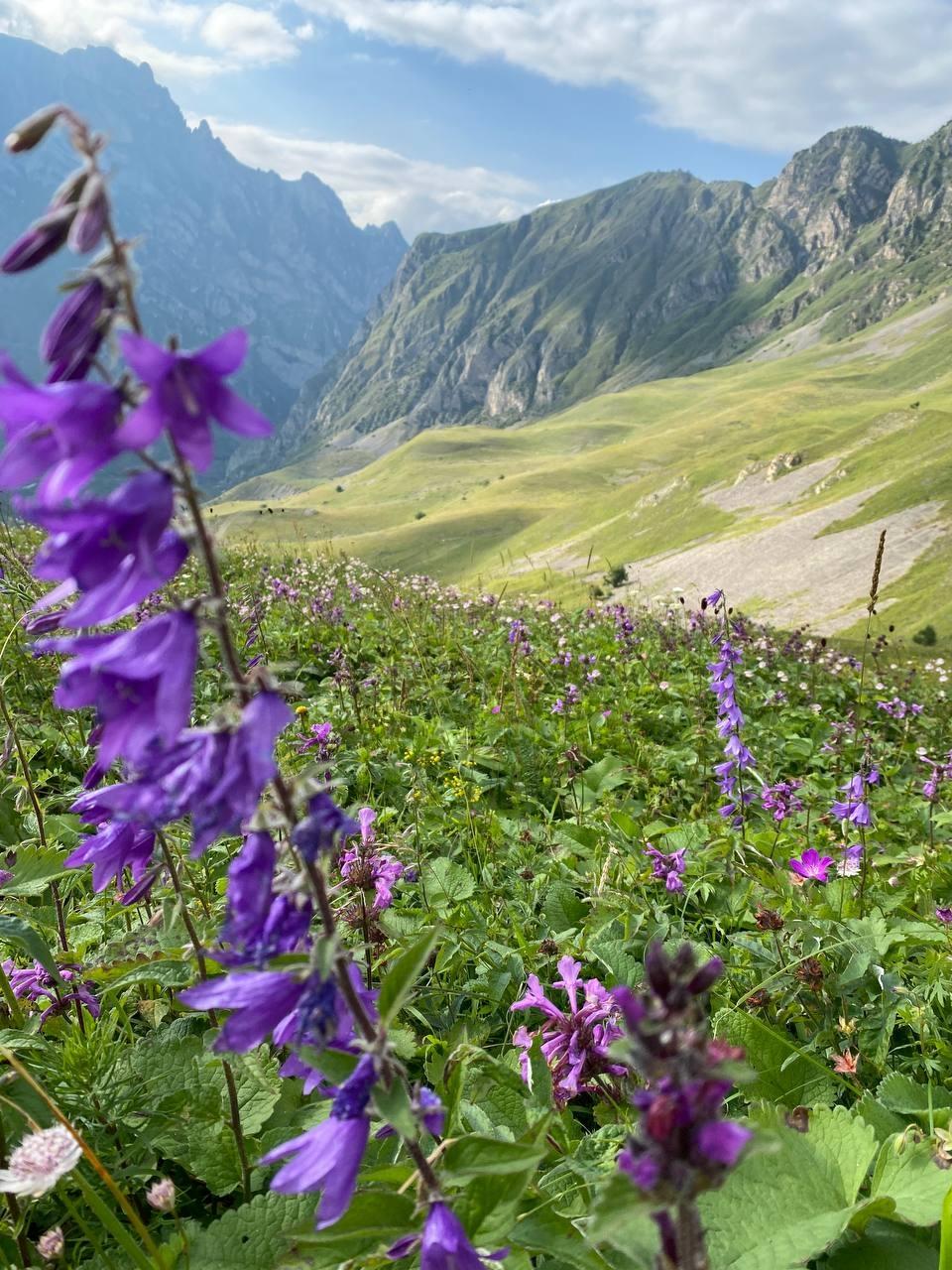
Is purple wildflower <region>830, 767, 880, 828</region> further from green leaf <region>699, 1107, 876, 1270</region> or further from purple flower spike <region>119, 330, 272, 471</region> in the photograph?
purple flower spike <region>119, 330, 272, 471</region>

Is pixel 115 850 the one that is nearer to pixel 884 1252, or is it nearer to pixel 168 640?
pixel 168 640

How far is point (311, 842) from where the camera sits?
161cm

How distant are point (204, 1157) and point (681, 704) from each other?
817cm

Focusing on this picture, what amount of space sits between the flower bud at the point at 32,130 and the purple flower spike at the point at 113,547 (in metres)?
0.78

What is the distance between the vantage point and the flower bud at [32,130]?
1634 mm

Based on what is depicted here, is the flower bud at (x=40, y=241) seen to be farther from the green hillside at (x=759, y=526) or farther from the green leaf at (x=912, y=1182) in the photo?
the green hillside at (x=759, y=526)

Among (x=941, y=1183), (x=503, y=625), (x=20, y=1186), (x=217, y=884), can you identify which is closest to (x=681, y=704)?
(x=503, y=625)

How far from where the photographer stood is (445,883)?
16.2 feet

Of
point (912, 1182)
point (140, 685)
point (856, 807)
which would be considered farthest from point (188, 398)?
point (856, 807)

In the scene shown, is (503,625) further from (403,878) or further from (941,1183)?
(941,1183)

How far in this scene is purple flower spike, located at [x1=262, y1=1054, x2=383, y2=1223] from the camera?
177 centimetres

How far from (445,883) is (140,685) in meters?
3.58

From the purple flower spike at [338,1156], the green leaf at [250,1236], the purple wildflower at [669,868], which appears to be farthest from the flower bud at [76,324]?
the purple wildflower at [669,868]

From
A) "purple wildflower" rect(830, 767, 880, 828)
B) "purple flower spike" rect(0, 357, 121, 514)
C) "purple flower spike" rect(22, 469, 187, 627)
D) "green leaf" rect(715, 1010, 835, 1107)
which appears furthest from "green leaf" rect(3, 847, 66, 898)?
"purple wildflower" rect(830, 767, 880, 828)
